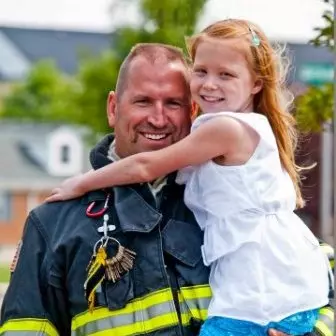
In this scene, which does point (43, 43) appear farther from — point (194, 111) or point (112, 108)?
point (194, 111)

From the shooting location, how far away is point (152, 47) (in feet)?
12.2

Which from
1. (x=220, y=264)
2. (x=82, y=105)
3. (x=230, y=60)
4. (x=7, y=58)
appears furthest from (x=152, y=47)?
(x=7, y=58)

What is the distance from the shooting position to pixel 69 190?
3648 millimetres

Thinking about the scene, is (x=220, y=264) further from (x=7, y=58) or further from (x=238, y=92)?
(x=7, y=58)

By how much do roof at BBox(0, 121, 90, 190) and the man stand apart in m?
39.8

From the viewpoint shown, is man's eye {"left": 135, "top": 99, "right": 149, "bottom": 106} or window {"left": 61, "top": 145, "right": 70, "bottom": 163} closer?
man's eye {"left": 135, "top": 99, "right": 149, "bottom": 106}

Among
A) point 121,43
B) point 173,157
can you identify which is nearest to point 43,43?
point 121,43

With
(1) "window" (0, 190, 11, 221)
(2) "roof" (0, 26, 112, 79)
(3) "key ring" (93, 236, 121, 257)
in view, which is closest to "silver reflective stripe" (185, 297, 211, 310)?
(3) "key ring" (93, 236, 121, 257)

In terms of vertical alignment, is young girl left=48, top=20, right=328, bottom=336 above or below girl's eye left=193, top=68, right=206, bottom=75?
below

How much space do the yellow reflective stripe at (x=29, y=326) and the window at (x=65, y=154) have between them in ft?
165

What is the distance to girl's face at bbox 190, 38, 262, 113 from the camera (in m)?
3.48

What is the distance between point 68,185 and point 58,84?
6314 centimetres

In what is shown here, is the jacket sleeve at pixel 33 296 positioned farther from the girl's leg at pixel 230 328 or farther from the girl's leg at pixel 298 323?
the girl's leg at pixel 298 323

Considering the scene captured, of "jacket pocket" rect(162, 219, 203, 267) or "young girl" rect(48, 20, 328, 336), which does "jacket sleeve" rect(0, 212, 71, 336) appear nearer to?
"young girl" rect(48, 20, 328, 336)
